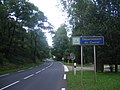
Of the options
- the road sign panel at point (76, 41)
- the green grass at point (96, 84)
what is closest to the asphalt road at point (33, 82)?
the green grass at point (96, 84)

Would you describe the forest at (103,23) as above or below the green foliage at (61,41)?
below

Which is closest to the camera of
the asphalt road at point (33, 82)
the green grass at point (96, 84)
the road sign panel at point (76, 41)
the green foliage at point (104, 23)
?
the green grass at point (96, 84)

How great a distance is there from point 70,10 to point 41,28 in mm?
30490

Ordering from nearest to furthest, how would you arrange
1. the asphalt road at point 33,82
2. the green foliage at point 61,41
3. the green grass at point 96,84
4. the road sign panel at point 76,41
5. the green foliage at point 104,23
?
1. the green grass at point 96,84
2. the asphalt road at point 33,82
3. the road sign panel at point 76,41
4. the green foliage at point 104,23
5. the green foliage at point 61,41

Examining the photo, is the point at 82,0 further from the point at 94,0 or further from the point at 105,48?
the point at 105,48

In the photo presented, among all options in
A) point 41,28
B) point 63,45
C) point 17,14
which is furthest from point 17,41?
point 63,45

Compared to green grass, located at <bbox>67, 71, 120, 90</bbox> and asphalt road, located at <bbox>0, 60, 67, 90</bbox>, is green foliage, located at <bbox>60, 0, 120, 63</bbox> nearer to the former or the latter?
asphalt road, located at <bbox>0, 60, 67, 90</bbox>

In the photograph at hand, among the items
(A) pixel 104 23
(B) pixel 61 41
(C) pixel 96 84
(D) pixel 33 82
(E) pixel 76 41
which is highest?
(B) pixel 61 41

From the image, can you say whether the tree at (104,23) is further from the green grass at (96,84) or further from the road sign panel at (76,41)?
the road sign panel at (76,41)

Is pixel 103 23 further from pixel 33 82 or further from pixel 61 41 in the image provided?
pixel 61 41

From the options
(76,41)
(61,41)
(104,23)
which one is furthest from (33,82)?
(61,41)

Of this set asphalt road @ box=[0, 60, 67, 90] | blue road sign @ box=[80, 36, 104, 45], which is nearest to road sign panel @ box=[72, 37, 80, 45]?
blue road sign @ box=[80, 36, 104, 45]

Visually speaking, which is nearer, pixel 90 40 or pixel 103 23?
pixel 90 40

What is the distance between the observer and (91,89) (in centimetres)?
1096
